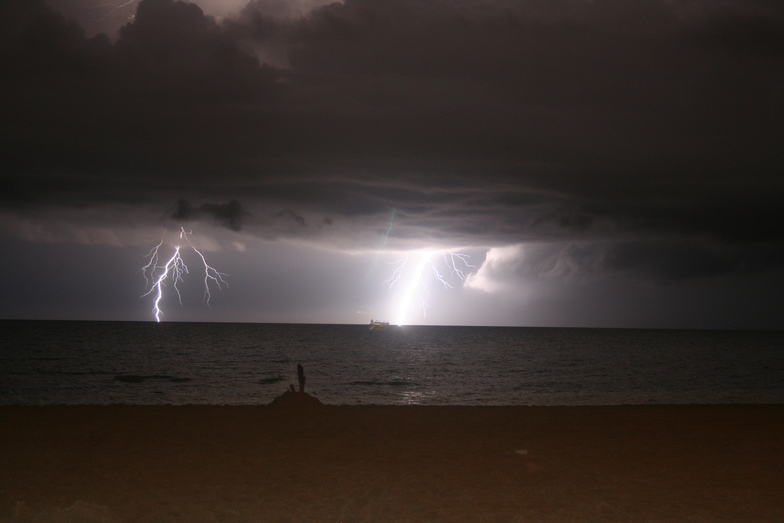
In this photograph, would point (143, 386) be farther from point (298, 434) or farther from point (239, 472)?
Result: point (239, 472)

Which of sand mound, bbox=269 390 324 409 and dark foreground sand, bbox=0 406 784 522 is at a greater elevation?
sand mound, bbox=269 390 324 409

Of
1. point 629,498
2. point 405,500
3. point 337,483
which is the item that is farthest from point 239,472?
point 629,498

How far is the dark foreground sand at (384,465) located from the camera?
369 inches

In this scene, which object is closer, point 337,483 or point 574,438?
point 337,483

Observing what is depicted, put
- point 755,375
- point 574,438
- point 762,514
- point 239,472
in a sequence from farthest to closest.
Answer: point 755,375 → point 574,438 → point 239,472 → point 762,514

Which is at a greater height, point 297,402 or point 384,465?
point 297,402

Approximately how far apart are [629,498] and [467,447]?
5066mm

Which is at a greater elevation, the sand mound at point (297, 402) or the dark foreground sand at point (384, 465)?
the sand mound at point (297, 402)

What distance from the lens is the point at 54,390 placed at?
3419cm

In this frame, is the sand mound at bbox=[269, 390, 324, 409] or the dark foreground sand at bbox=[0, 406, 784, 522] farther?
the sand mound at bbox=[269, 390, 324, 409]

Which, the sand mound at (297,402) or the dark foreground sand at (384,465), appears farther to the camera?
the sand mound at (297,402)

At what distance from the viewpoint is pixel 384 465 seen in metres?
12.7

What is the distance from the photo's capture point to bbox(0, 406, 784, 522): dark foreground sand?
369 inches

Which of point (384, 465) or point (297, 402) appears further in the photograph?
point (297, 402)
